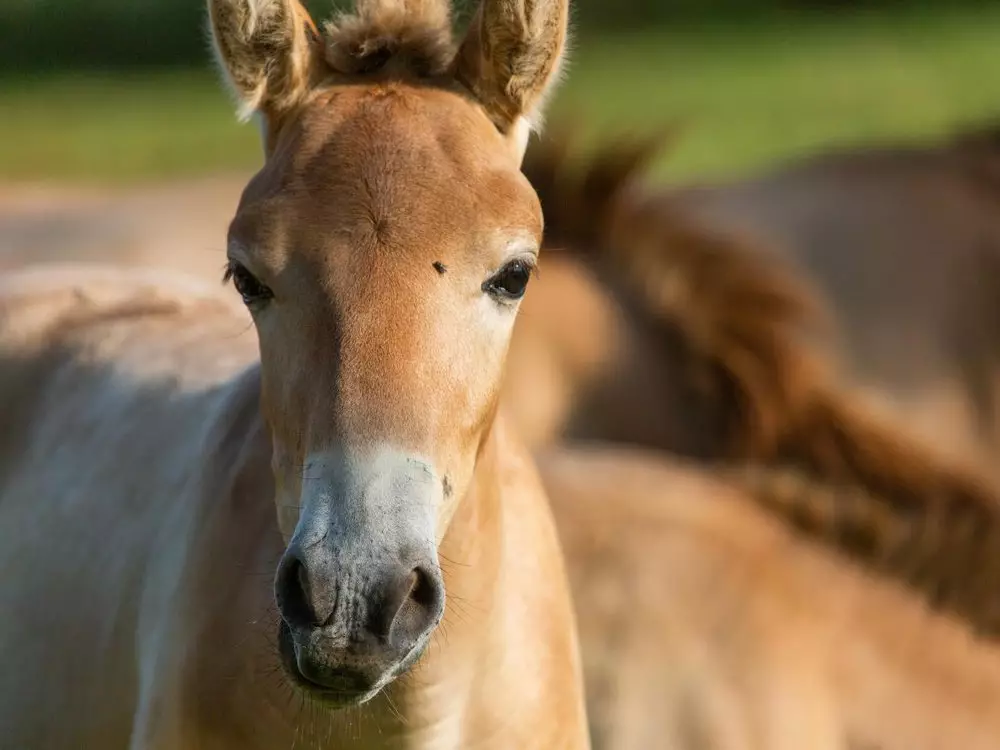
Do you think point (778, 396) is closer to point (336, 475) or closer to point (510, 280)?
point (510, 280)

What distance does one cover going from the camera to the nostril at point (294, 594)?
226cm

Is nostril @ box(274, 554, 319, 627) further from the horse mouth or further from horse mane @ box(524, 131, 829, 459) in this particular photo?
horse mane @ box(524, 131, 829, 459)

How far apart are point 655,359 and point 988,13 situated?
15.7m

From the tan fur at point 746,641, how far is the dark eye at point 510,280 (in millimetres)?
1452

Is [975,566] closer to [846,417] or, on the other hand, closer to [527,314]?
[846,417]

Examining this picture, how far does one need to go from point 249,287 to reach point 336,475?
44cm

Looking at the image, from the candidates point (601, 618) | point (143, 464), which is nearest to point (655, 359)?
point (601, 618)

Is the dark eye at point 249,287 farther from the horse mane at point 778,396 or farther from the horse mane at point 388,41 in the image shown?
the horse mane at point 778,396

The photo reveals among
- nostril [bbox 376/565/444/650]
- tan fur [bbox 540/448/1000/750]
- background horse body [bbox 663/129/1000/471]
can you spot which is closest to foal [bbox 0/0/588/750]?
nostril [bbox 376/565/444/650]

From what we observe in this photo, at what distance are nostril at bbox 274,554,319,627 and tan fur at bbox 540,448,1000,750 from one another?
160cm

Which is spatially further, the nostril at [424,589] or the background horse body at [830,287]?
the background horse body at [830,287]

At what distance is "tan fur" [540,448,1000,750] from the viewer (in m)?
3.68

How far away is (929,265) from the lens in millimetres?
6742

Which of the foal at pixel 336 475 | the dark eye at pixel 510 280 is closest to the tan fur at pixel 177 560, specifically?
the foal at pixel 336 475
